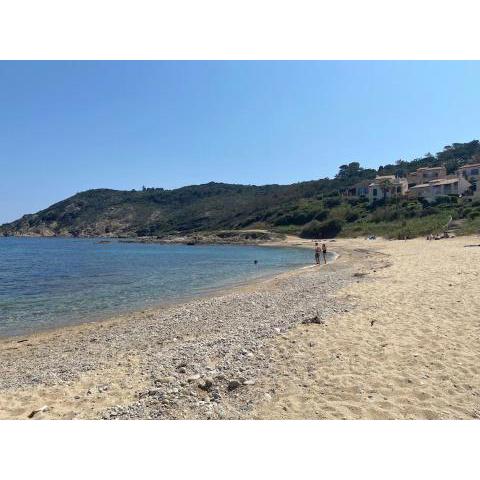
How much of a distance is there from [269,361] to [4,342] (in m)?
9.29

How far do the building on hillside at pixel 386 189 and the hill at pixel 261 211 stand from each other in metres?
3.57

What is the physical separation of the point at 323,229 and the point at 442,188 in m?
24.8

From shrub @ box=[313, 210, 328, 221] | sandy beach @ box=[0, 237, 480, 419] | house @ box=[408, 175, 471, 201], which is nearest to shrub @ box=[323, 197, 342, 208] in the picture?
shrub @ box=[313, 210, 328, 221]

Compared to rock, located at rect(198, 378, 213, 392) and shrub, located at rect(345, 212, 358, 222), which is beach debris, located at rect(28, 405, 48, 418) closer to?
rock, located at rect(198, 378, 213, 392)

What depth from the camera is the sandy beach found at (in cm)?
548

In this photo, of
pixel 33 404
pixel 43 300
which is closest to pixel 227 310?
pixel 33 404

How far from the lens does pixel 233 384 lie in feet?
20.1

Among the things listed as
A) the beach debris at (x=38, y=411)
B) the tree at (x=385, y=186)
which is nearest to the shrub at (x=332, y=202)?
the tree at (x=385, y=186)

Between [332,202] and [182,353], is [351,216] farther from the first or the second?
[182,353]

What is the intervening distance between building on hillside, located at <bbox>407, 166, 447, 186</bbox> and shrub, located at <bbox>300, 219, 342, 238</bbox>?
103 ft

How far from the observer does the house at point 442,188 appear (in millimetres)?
72812

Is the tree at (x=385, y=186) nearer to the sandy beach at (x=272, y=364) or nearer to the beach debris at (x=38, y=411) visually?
the sandy beach at (x=272, y=364)

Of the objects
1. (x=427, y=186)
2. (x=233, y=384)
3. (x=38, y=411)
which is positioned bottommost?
(x=38, y=411)

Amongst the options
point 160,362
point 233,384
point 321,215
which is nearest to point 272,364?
point 233,384
